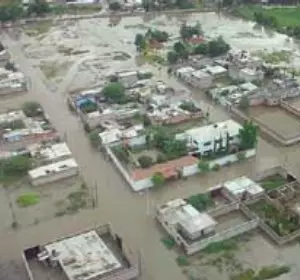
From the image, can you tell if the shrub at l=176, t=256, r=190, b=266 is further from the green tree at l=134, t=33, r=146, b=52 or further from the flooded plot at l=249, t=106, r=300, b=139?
the green tree at l=134, t=33, r=146, b=52

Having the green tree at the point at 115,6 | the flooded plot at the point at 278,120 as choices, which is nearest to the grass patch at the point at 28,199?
the flooded plot at the point at 278,120

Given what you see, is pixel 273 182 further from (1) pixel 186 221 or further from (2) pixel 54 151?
(2) pixel 54 151

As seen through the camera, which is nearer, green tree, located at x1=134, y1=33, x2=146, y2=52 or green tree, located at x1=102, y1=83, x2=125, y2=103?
green tree, located at x1=102, y1=83, x2=125, y2=103

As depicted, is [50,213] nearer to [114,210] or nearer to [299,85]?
[114,210]

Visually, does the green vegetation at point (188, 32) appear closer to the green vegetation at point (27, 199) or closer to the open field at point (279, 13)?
the open field at point (279, 13)

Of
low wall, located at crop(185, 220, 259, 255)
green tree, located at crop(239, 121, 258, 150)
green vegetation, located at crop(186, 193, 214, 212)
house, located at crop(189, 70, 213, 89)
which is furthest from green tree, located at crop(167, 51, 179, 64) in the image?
low wall, located at crop(185, 220, 259, 255)
